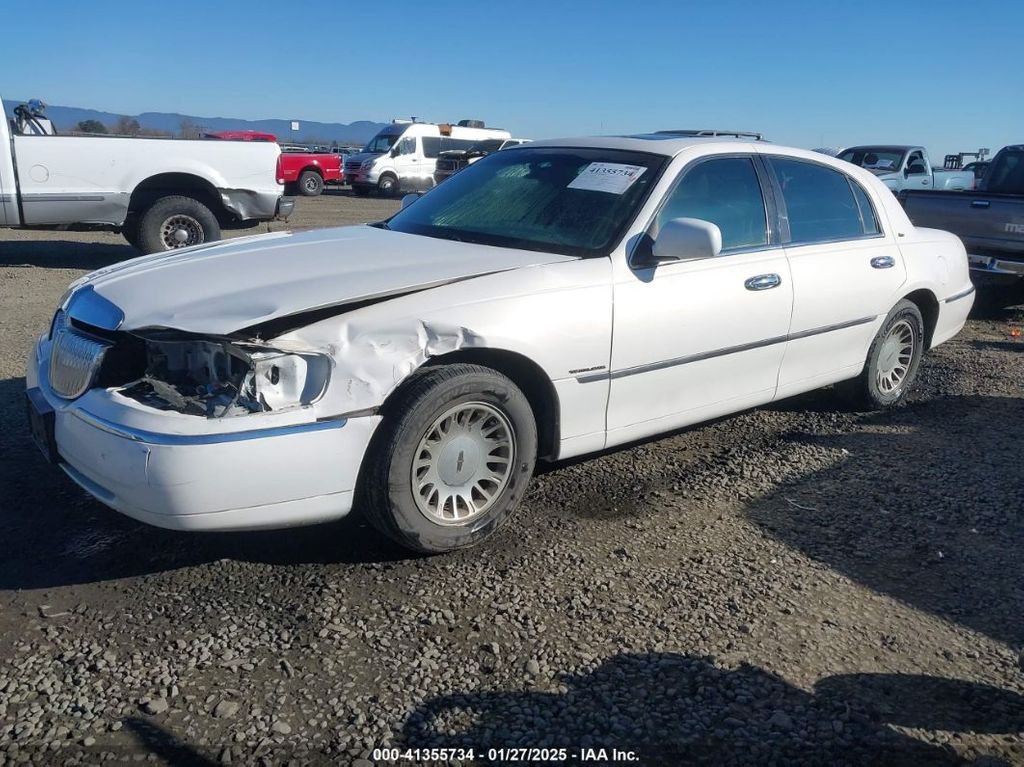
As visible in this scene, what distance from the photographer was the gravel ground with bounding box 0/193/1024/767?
8.17ft

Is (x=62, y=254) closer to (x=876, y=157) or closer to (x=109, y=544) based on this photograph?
(x=109, y=544)

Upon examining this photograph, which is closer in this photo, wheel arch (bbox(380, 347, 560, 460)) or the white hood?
the white hood

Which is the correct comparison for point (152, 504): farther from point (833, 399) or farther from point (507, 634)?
point (833, 399)

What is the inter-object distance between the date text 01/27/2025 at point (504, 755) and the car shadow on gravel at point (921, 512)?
1.52 meters

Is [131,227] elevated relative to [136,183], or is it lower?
lower

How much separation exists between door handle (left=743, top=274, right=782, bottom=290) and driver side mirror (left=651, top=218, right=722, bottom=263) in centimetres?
51

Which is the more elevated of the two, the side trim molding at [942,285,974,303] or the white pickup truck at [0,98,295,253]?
the white pickup truck at [0,98,295,253]

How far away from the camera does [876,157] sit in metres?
19.4

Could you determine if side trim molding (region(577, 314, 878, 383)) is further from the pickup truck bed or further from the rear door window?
the pickup truck bed

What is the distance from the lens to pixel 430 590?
324 cm

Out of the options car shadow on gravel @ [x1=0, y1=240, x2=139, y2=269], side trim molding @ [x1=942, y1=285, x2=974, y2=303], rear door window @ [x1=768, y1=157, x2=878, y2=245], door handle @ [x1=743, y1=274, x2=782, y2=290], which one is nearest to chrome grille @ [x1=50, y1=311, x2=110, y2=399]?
door handle @ [x1=743, y1=274, x2=782, y2=290]

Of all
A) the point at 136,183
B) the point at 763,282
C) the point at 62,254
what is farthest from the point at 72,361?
the point at 62,254

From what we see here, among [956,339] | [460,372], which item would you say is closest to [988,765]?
[460,372]

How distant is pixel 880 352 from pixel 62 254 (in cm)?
1024
